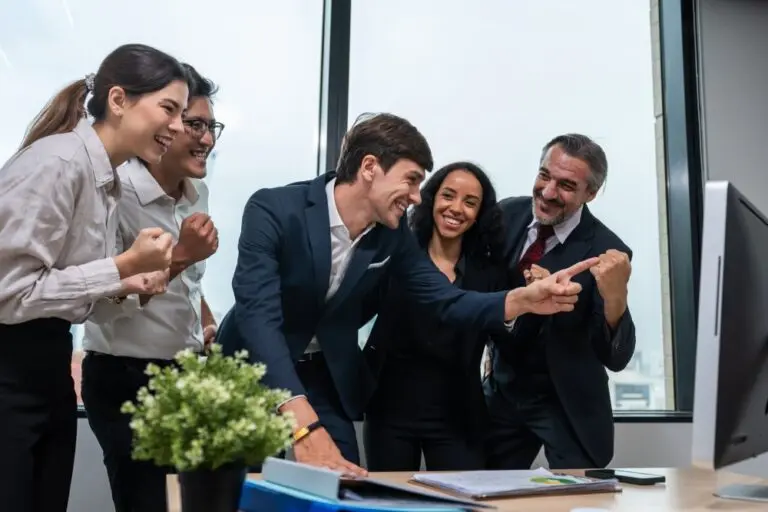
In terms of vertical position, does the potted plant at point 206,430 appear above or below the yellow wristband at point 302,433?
above

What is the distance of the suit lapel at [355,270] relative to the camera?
1.89m

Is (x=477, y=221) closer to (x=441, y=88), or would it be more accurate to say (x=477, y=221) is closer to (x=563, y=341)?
(x=563, y=341)

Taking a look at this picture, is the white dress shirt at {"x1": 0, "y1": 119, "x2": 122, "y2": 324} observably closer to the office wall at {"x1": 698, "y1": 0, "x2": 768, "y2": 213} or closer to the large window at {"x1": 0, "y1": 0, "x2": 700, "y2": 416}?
the large window at {"x1": 0, "y1": 0, "x2": 700, "y2": 416}

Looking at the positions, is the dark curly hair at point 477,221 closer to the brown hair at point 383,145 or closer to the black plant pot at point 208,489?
the brown hair at point 383,145

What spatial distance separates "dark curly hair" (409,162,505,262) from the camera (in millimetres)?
2285

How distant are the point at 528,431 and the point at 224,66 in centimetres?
172

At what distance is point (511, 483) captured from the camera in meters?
1.27

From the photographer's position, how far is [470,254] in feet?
7.53

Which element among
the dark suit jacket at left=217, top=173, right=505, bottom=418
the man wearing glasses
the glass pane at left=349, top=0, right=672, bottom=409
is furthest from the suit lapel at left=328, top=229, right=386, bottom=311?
the glass pane at left=349, top=0, right=672, bottom=409

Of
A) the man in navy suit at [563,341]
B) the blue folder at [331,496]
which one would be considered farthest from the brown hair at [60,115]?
the man in navy suit at [563,341]

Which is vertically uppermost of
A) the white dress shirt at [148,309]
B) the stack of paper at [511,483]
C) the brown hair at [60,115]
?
the brown hair at [60,115]

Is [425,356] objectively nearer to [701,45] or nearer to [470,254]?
[470,254]

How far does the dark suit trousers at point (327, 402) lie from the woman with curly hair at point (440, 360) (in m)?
0.25

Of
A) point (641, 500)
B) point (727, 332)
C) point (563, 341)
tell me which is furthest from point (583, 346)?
point (727, 332)
